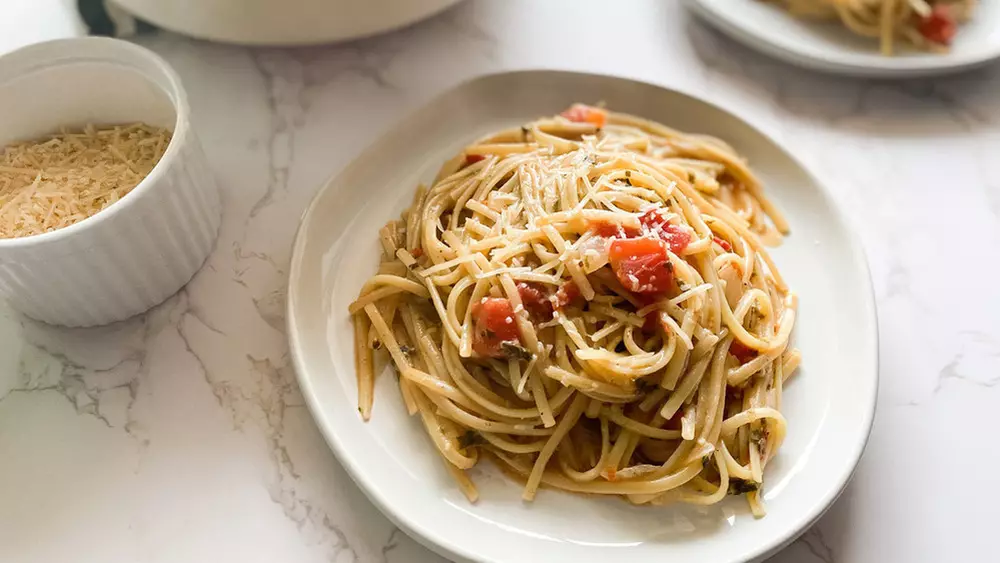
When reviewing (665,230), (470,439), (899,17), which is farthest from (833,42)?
(470,439)

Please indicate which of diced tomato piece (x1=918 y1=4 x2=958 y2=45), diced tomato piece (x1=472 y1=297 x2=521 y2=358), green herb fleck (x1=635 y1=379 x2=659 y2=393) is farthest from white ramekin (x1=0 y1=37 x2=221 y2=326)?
→ diced tomato piece (x1=918 y1=4 x2=958 y2=45)

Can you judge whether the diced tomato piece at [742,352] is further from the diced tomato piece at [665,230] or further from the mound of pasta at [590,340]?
the diced tomato piece at [665,230]

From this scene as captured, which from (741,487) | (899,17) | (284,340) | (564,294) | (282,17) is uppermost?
(899,17)

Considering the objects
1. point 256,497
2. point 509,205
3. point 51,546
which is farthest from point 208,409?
point 509,205

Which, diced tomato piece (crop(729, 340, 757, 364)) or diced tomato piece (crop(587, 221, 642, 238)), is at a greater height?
diced tomato piece (crop(587, 221, 642, 238))

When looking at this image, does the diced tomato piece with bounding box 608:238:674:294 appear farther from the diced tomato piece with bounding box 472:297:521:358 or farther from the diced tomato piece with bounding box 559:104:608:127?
the diced tomato piece with bounding box 559:104:608:127

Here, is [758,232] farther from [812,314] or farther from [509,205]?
[509,205]

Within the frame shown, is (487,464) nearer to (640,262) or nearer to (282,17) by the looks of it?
(640,262)
